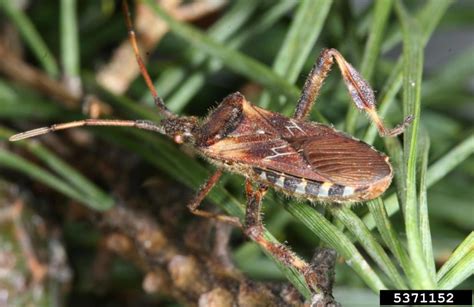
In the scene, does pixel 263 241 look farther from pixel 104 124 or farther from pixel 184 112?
pixel 184 112


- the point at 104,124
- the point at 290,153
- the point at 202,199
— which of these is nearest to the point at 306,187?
the point at 290,153

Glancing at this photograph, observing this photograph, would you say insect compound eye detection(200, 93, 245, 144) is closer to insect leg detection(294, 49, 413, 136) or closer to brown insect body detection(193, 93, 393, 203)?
brown insect body detection(193, 93, 393, 203)

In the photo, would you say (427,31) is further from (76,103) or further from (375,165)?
(76,103)

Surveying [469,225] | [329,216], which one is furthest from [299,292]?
[469,225]

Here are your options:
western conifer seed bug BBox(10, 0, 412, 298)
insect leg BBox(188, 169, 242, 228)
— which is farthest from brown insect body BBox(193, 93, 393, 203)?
insect leg BBox(188, 169, 242, 228)

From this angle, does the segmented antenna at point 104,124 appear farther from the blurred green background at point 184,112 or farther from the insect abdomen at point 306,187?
the insect abdomen at point 306,187

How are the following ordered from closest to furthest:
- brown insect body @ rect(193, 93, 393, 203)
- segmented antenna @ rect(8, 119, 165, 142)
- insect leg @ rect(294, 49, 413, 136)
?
insect leg @ rect(294, 49, 413, 136)
brown insect body @ rect(193, 93, 393, 203)
segmented antenna @ rect(8, 119, 165, 142)
